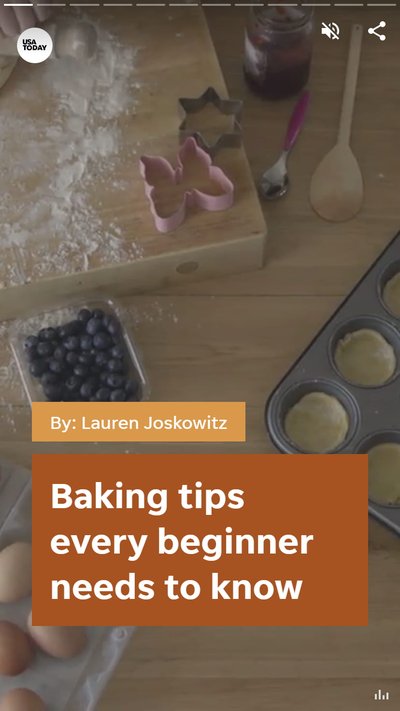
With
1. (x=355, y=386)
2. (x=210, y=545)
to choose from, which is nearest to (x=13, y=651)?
(x=210, y=545)

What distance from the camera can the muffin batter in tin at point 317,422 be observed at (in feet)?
3.15

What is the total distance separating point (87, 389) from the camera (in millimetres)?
955

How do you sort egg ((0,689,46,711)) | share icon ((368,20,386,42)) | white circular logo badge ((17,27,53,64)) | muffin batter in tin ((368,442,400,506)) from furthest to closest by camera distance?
share icon ((368,20,386,42)) < white circular logo badge ((17,27,53,64)) < muffin batter in tin ((368,442,400,506)) < egg ((0,689,46,711))

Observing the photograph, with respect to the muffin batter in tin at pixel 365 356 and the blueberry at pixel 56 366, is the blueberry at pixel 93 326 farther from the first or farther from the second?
the muffin batter in tin at pixel 365 356

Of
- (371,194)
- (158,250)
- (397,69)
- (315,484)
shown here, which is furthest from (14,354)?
(397,69)

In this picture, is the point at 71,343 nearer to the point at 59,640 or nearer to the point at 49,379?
the point at 49,379

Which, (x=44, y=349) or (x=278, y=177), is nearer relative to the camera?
(x=44, y=349)

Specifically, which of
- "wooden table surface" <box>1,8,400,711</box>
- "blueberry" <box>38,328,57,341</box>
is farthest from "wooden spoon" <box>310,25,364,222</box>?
"blueberry" <box>38,328,57,341</box>

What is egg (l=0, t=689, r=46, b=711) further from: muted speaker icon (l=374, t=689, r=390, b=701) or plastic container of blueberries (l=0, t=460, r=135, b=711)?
muted speaker icon (l=374, t=689, r=390, b=701)

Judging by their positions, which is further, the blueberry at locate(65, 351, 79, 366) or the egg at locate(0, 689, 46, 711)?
the blueberry at locate(65, 351, 79, 366)

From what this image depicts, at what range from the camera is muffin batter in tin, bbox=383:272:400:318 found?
101cm

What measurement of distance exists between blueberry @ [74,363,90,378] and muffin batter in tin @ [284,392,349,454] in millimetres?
213

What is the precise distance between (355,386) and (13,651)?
0.42 m

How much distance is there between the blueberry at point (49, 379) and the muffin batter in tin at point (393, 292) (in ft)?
1.19
